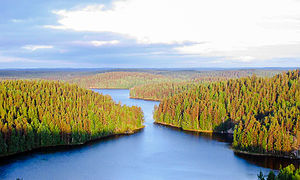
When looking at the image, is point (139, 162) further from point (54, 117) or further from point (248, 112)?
point (248, 112)

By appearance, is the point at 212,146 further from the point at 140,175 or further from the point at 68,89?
the point at 68,89

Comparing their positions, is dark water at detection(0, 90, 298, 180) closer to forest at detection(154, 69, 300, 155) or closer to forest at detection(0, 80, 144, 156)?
forest at detection(0, 80, 144, 156)

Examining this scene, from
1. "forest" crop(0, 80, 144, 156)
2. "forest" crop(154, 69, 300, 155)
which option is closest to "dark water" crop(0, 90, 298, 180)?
"forest" crop(0, 80, 144, 156)

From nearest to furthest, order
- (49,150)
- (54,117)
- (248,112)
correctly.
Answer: (49,150) < (54,117) < (248,112)

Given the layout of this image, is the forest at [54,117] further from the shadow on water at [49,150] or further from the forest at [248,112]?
the forest at [248,112]

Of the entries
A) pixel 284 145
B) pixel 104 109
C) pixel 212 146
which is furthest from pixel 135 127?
pixel 284 145

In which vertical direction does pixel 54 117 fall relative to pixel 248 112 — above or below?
above

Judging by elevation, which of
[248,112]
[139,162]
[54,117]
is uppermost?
[54,117]

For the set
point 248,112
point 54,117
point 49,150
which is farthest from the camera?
point 248,112

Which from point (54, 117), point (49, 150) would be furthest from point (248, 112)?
point (49, 150)
